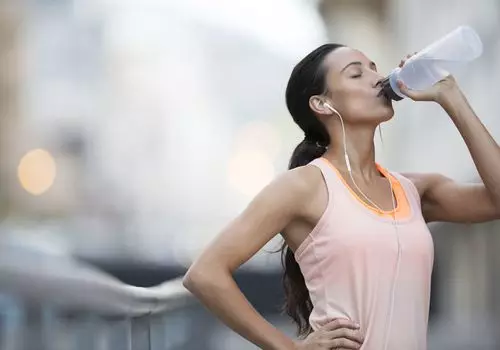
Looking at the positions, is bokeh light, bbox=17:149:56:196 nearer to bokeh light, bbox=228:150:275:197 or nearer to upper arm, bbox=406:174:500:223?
bokeh light, bbox=228:150:275:197

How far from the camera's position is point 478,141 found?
1179 mm

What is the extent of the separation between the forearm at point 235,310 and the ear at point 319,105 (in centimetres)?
29

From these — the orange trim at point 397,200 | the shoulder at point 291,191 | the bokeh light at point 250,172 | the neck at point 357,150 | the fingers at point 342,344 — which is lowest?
the bokeh light at point 250,172

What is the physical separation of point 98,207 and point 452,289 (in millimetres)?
1041

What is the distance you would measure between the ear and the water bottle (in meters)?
0.09

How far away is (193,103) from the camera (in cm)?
252

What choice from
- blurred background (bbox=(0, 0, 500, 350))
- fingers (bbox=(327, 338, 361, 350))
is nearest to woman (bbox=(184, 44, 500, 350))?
fingers (bbox=(327, 338, 361, 350))

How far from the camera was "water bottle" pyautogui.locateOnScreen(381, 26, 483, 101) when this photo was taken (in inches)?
47.0

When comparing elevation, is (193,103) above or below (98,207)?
above

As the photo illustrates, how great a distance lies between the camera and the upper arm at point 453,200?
1232 mm

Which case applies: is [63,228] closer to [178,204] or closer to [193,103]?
[178,204]

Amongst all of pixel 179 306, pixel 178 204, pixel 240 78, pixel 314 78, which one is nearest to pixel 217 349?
pixel 179 306

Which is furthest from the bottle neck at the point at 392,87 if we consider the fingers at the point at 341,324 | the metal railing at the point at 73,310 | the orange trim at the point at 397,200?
the metal railing at the point at 73,310

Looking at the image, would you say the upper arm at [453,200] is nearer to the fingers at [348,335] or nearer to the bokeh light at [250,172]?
the fingers at [348,335]
